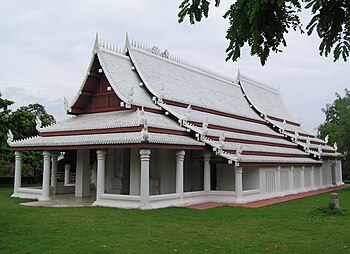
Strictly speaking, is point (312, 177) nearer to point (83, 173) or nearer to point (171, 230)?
point (83, 173)

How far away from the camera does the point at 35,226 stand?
10.5 meters

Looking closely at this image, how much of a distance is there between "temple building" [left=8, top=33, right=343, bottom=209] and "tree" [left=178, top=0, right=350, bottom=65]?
320 inches

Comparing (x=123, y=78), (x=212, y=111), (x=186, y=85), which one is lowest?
(x=212, y=111)

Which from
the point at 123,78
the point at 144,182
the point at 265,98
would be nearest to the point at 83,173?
the point at 123,78

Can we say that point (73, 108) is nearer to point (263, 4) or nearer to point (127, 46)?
point (127, 46)

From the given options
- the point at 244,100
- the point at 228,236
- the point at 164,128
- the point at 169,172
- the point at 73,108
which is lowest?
the point at 228,236

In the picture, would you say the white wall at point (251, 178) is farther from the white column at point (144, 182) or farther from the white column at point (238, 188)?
the white column at point (144, 182)

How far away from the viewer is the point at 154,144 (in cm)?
1438

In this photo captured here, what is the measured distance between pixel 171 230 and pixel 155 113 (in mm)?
8147

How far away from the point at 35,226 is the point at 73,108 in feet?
30.5

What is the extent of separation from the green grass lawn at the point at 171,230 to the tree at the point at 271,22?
13.2ft

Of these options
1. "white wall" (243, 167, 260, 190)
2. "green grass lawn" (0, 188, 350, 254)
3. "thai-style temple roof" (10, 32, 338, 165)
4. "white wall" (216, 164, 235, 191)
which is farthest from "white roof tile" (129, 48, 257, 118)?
"green grass lawn" (0, 188, 350, 254)

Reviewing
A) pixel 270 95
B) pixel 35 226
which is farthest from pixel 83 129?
pixel 270 95

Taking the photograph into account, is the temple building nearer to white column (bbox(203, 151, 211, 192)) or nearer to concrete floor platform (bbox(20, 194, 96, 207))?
white column (bbox(203, 151, 211, 192))
